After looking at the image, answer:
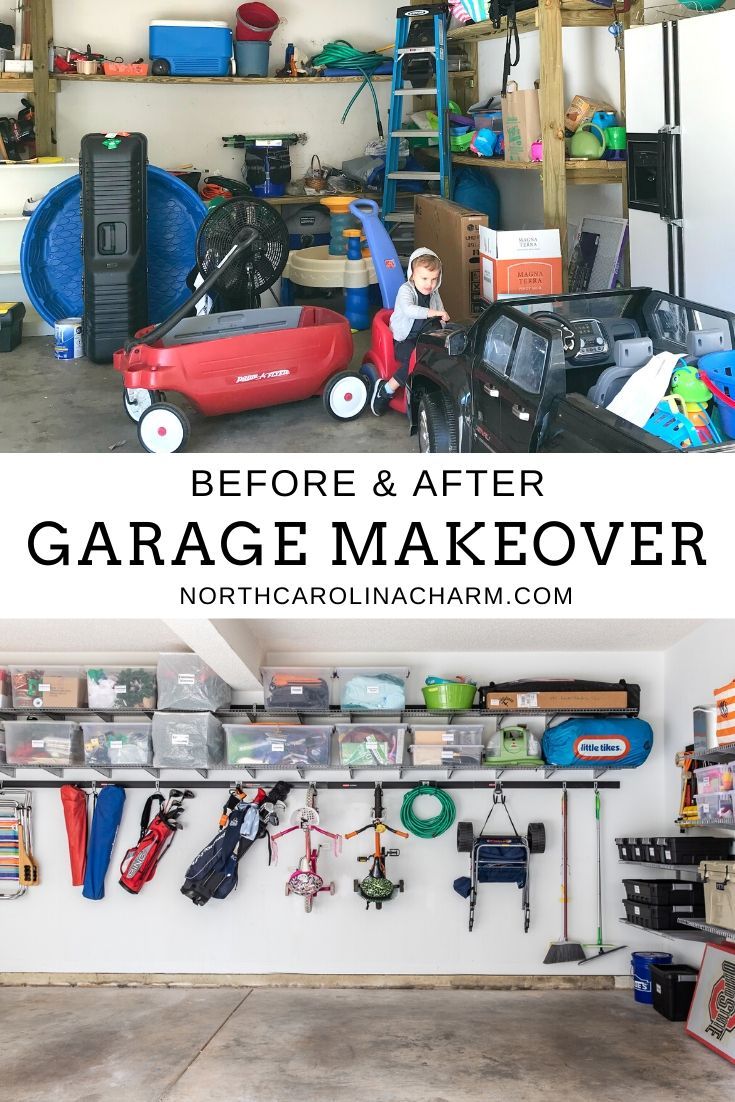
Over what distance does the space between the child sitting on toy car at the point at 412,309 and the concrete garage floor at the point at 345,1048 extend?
9.86ft

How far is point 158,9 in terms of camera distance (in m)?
8.18

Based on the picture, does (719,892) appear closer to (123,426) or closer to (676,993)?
(676,993)

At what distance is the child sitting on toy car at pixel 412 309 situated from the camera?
5148mm

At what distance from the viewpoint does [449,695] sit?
6121 millimetres

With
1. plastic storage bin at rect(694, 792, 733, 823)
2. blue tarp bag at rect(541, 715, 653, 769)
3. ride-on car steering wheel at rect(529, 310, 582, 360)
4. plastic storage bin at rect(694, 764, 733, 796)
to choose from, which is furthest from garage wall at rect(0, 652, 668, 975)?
ride-on car steering wheel at rect(529, 310, 582, 360)

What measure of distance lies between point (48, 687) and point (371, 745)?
1.71 meters

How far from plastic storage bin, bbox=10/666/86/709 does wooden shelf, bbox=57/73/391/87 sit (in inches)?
158

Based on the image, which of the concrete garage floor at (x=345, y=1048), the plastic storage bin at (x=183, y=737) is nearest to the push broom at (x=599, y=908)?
the concrete garage floor at (x=345, y=1048)

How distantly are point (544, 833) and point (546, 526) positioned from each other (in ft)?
14.2

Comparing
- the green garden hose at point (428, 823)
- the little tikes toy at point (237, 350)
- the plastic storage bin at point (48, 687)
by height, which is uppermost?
the little tikes toy at point (237, 350)

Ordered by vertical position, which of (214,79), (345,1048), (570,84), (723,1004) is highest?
(214,79)

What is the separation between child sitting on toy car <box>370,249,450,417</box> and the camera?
16.9 feet

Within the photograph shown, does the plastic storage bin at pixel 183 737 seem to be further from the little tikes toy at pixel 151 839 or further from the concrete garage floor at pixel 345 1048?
the concrete garage floor at pixel 345 1048

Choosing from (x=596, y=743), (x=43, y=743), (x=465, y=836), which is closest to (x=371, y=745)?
(x=465, y=836)
